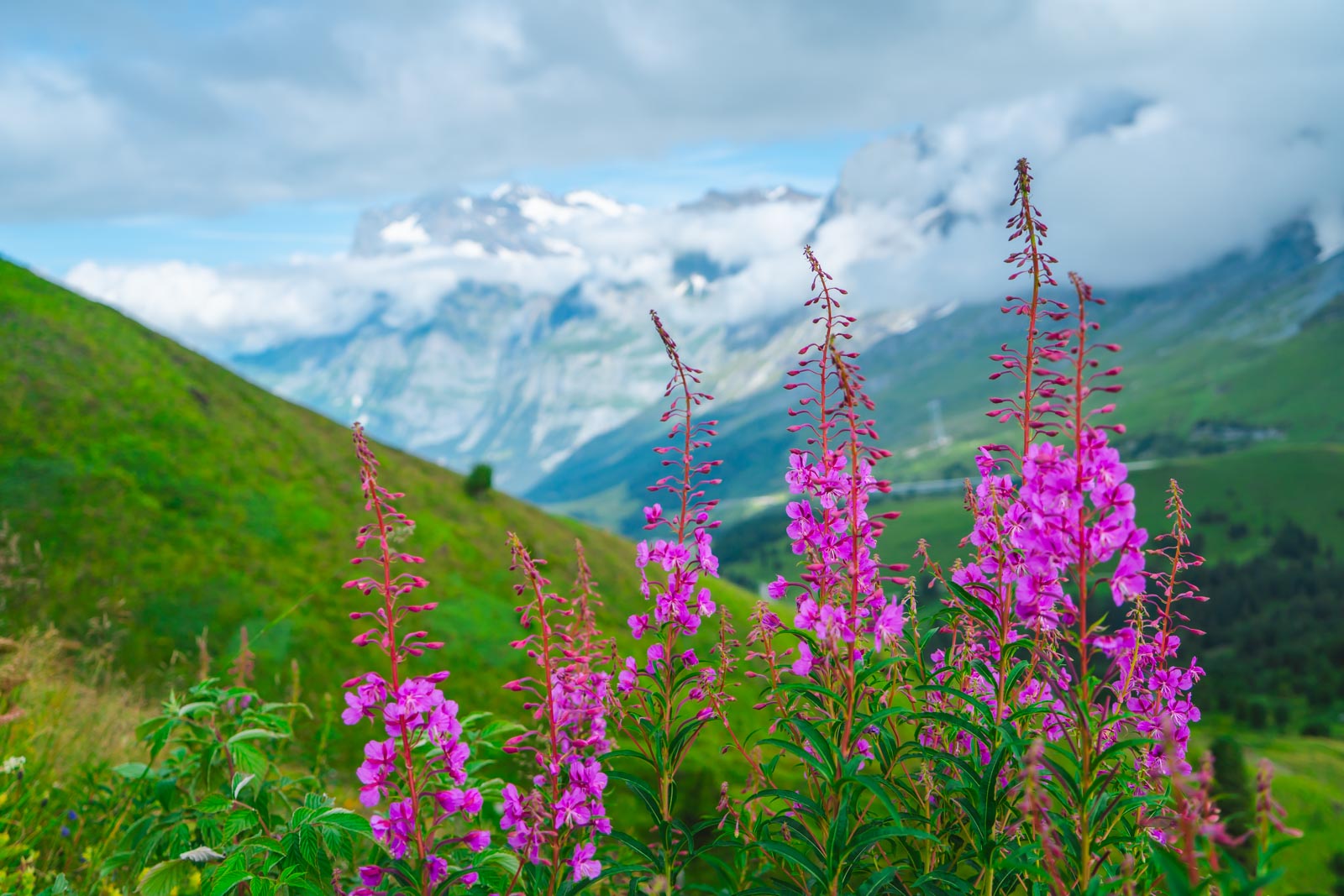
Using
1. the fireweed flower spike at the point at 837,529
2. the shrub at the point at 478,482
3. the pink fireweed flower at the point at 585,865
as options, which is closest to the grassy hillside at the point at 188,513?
the shrub at the point at 478,482

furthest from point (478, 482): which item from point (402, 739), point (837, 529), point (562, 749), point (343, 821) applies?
point (837, 529)

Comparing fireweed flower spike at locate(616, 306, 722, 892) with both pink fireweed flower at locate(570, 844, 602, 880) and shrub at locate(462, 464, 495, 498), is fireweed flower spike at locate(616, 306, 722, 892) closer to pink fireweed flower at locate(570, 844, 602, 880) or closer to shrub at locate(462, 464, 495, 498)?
pink fireweed flower at locate(570, 844, 602, 880)

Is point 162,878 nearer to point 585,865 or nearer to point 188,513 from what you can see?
point 585,865

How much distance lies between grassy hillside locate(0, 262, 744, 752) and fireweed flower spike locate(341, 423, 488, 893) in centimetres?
883

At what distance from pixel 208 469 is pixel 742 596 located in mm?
14602

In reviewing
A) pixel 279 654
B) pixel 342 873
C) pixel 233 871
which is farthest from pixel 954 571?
pixel 279 654

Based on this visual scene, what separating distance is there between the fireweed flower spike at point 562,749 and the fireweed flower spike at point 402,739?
0.34 meters

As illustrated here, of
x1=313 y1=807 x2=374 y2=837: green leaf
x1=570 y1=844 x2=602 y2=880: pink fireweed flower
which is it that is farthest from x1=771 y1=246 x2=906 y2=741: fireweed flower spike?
x1=313 y1=807 x2=374 y2=837: green leaf

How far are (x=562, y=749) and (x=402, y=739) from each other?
1004mm

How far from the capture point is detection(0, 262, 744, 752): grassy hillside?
Result: 43.6 ft

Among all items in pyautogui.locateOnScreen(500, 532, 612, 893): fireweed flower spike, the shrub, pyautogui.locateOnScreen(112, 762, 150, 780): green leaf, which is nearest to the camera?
pyautogui.locateOnScreen(500, 532, 612, 893): fireweed flower spike

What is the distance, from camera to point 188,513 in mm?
15016

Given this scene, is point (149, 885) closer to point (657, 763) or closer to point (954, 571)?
point (657, 763)

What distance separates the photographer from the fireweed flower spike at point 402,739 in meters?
4.04
